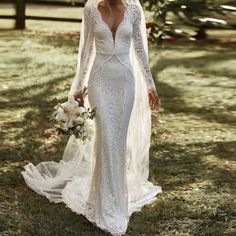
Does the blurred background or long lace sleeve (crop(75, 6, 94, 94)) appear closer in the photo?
long lace sleeve (crop(75, 6, 94, 94))

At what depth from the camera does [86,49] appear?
5.47 m

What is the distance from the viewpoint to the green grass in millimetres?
5527

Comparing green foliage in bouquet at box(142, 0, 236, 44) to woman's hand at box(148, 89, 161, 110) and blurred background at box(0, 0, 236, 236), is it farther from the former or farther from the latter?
woman's hand at box(148, 89, 161, 110)

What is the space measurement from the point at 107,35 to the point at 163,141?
3347 mm

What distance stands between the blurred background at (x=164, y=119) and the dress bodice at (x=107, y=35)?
4.57 feet

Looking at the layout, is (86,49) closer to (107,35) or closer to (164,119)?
(107,35)

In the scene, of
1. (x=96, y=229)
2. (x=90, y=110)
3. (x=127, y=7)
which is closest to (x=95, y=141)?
(x=90, y=110)

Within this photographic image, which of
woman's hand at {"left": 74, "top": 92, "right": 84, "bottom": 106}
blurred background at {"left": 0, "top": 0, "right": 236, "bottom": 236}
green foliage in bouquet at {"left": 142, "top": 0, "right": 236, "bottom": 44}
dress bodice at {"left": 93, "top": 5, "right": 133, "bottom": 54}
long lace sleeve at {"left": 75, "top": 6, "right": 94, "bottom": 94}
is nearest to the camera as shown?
dress bodice at {"left": 93, "top": 5, "right": 133, "bottom": 54}

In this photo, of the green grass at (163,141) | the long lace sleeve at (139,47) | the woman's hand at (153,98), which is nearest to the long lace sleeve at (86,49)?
the long lace sleeve at (139,47)

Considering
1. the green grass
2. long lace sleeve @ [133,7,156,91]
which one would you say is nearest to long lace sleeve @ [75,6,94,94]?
long lace sleeve @ [133,7,156,91]

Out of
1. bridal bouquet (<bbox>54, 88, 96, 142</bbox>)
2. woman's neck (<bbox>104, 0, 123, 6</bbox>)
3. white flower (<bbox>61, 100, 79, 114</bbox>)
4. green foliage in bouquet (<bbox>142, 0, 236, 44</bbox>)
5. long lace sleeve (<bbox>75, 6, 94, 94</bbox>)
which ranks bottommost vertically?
green foliage in bouquet (<bbox>142, 0, 236, 44</bbox>)

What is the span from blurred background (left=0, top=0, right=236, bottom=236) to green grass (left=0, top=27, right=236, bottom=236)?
0.01 m

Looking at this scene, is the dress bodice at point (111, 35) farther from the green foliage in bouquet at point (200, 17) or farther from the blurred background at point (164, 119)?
the green foliage in bouquet at point (200, 17)

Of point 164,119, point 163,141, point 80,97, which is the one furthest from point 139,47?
point 164,119
